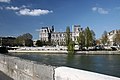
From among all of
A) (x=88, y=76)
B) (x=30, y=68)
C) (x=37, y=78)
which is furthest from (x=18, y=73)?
(x=88, y=76)

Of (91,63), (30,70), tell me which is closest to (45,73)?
(30,70)

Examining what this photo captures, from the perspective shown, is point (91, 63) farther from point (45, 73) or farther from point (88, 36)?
point (88, 36)

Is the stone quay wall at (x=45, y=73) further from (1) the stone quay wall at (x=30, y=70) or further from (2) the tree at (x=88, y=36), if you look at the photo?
(2) the tree at (x=88, y=36)

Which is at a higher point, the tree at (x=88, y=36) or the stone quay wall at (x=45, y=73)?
the tree at (x=88, y=36)

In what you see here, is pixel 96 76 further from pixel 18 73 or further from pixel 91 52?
pixel 91 52

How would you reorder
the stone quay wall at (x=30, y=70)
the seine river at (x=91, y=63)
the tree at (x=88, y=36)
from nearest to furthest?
1. the stone quay wall at (x=30, y=70)
2. the seine river at (x=91, y=63)
3. the tree at (x=88, y=36)

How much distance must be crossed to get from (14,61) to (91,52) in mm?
126946

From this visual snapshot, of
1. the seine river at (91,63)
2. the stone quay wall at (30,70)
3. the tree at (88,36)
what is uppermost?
the tree at (88,36)

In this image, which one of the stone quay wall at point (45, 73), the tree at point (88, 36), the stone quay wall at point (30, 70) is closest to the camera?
the stone quay wall at point (45, 73)

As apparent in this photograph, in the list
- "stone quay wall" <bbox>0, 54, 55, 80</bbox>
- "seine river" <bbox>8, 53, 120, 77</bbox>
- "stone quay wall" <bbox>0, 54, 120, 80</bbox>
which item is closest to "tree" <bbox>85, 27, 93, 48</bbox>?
"seine river" <bbox>8, 53, 120, 77</bbox>

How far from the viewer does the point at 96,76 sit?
4.79 meters

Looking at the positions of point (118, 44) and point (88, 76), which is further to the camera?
point (118, 44)

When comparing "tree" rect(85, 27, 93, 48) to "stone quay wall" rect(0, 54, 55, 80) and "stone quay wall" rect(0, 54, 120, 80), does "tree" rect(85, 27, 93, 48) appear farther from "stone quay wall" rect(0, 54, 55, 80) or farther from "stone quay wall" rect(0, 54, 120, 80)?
"stone quay wall" rect(0, 54, 120, 80)

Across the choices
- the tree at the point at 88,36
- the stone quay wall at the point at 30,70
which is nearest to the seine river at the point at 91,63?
the stone quay wall at the point at 30,70
